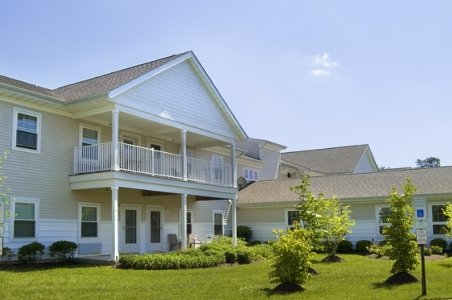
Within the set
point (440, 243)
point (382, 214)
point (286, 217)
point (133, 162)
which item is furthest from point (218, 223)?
point (440, 243)

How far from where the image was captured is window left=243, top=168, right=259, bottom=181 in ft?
118

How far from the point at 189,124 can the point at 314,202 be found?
23.4 ft

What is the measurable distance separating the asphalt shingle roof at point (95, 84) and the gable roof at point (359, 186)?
37.0ft

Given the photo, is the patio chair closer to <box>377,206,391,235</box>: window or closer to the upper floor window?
the upper floor window

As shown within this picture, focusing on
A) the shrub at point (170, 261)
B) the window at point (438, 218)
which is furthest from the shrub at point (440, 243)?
the shrub at point (170, 261)

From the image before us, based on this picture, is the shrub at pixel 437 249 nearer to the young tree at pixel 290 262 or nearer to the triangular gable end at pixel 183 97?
the triangular gable end at pixel 183 97

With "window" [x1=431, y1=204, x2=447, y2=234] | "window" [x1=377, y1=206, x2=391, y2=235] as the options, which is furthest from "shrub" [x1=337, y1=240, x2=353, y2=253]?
"window" [x1=431, y1=204, x2=447, y2=234]

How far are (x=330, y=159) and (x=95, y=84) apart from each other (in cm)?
3077

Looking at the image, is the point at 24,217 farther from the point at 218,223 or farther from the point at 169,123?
the point at 218,223

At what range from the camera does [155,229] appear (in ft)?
84.0

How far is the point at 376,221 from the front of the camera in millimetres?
27641

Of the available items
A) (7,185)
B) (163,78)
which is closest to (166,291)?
(7,185)

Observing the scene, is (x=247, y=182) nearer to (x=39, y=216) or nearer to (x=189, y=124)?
(x=189, y=124)

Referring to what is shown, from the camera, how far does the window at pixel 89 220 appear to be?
21266 millimetres
